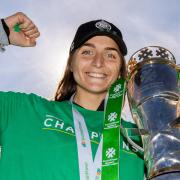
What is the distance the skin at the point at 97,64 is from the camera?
10.3ft

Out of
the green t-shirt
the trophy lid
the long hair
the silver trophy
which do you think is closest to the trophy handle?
the silver trophy

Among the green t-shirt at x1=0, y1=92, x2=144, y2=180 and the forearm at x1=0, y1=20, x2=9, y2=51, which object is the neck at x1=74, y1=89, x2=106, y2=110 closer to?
→ the green t-shirt at x1=0, y1=92, x2=144, y2=180

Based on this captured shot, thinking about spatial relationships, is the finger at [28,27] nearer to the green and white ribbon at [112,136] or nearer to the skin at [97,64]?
the skin at [97,64]

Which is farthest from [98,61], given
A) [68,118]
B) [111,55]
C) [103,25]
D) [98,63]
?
[68,118]

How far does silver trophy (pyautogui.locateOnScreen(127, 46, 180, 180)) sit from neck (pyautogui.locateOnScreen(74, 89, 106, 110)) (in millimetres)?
967

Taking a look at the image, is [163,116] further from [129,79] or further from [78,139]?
[78,139]

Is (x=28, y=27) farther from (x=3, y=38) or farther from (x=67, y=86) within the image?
(x=67, y=86)

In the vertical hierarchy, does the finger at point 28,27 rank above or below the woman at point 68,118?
above

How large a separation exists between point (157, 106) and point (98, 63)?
1.03 m

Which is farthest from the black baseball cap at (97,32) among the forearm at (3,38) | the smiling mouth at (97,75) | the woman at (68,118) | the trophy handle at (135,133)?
the trophy handle at (135,133)

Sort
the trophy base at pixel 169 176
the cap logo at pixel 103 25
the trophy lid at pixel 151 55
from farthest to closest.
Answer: the cap logo at pixel 103 25
the trophy lid at pixel 151 55
the trophy base at pixel 169 176

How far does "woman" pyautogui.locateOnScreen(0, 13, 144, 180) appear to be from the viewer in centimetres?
278

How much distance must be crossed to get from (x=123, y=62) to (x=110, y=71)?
243 mm

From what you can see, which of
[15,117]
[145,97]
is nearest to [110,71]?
[15,117]
